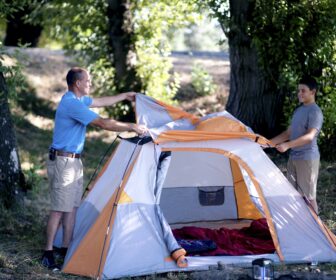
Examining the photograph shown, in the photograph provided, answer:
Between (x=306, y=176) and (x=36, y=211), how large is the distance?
3.37 metres

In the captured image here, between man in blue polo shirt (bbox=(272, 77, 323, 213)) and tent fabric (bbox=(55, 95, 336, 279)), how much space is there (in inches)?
16.8

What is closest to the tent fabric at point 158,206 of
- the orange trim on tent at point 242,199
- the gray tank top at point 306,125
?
the gray tank top at point 306,125

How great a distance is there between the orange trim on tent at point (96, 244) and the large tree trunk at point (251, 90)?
4.50 m

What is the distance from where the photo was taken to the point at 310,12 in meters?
9.75

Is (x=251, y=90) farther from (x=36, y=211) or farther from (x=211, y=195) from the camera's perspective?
(x=36, y=211)

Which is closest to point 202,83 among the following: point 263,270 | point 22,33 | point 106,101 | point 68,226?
point 22,33

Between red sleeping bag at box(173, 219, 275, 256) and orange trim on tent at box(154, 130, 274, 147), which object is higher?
orange trim on tent at box(154, 130, 274, 147)

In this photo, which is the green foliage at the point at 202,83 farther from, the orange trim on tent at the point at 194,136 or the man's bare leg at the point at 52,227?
the man's bare leg at the point at 52,227

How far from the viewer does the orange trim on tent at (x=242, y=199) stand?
26.1ft

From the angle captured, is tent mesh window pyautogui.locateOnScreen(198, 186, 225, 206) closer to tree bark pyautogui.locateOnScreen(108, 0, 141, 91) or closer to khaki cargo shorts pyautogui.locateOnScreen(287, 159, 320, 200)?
khaki cargo shorts pyautogui.locateOnScreen(287, 159, 320, 200)

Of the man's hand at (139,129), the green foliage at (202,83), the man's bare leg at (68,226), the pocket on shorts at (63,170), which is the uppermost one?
the green foliage at (202,83)

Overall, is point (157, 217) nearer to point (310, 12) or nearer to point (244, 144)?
point (244, 144)

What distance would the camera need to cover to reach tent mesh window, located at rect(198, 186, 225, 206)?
7.95m

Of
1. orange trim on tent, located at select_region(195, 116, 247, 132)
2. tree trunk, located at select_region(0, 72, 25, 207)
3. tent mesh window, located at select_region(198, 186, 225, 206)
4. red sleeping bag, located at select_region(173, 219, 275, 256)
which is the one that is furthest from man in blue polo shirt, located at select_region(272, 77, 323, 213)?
tree trunk, located at select_region(0, 72, 25, 207)
